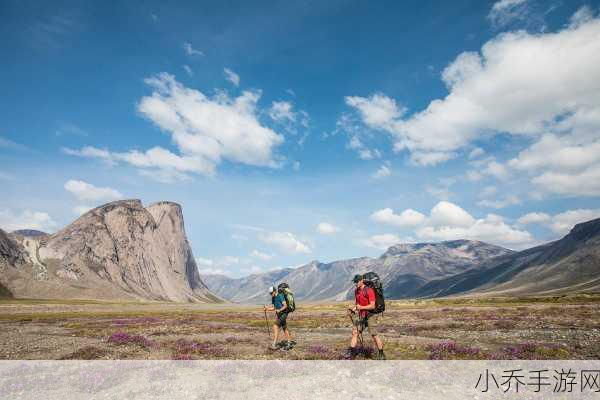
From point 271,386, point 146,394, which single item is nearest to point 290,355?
point 271,386

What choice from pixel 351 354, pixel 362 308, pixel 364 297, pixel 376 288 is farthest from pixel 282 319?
pixel 376 288

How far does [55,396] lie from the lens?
11711mm

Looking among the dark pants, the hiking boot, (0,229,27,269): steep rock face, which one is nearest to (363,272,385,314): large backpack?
the hiking boot

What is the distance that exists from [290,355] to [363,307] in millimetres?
4801

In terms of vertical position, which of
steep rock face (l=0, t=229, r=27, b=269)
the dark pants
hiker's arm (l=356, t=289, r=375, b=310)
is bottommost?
the dark pants

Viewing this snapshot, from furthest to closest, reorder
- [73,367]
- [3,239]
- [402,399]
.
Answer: [3,239] < [73,367] < [402,399]

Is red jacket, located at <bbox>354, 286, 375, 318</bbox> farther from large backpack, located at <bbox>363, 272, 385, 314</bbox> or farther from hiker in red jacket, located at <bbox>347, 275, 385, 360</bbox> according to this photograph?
large backpack, located at <bbox>363, 272, 385, 314</bbox>

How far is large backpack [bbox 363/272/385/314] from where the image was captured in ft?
51.3

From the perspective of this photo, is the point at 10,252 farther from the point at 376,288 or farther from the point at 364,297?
the point at 376,288

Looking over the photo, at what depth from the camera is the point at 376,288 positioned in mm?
15867

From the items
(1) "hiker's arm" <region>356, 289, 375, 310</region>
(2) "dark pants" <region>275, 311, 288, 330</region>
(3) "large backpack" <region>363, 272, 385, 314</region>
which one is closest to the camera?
(1) "hiker's arm" <region>356, 289, 375, 310</region>

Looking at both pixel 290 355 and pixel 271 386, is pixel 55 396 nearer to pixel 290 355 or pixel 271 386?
pixel 271 386

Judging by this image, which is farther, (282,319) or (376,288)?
(282,319)

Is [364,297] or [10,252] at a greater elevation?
[10,252]
